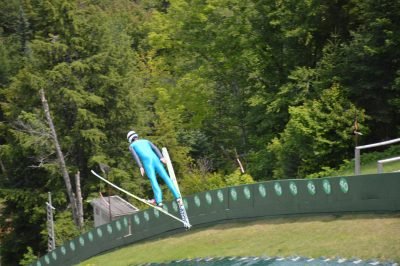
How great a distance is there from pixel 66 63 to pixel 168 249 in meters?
25.7

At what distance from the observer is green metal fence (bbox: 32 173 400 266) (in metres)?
16.9

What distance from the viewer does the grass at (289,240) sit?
14.4 meters

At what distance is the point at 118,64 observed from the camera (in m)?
45.4

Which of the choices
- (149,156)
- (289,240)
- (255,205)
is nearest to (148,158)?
(149,156)

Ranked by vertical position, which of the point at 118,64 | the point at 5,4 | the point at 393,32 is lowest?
the point at 393,32

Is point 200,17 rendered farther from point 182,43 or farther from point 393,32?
point 393,32

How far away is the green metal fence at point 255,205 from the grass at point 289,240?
37 centimetres

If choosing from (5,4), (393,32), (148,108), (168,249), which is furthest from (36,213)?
(5,4)

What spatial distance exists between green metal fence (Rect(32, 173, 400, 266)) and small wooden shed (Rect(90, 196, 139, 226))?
3.14 meters

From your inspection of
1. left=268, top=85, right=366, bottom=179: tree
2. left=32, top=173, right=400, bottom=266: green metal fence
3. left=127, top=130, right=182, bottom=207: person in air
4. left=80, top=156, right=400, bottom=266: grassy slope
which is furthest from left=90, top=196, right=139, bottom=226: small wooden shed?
left=127, top=130, right=182, bottom=207: person in air

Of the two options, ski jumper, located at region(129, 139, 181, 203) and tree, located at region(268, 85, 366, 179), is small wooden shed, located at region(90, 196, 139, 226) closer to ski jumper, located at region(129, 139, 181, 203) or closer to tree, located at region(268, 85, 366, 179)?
tree, located at region(268, 85, 366, 179)

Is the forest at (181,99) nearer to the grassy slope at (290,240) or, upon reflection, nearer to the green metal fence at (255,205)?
the green metal fence at (255,205)

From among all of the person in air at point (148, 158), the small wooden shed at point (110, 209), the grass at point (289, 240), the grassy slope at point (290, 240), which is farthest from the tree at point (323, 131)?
the person in air at point (148, 158)

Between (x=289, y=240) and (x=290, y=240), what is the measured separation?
5 centimetres
